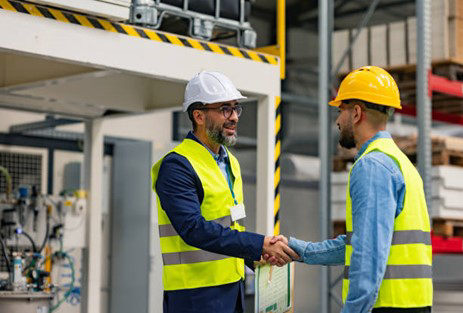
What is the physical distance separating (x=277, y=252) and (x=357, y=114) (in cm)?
87

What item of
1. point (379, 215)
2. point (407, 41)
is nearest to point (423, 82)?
point (407, 41)

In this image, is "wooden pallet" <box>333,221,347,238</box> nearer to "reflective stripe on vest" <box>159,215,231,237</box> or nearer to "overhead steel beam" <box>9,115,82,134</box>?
"overhead steel beam" <box>9,115,82,134</box>

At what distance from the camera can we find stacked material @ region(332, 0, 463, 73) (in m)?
9.38

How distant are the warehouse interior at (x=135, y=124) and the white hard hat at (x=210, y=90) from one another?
3.65 feet

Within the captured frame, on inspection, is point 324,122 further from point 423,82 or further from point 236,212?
point 236,212

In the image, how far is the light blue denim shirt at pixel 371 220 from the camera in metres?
3.37

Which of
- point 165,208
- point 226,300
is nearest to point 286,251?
point 226,300

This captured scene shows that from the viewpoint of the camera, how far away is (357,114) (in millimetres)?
3744

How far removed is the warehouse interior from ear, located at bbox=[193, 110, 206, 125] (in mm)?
1036

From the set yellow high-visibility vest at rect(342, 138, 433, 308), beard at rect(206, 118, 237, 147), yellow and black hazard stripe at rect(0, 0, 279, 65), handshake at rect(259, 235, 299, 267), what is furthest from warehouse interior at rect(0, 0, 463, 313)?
yellow high-visibility vest at rect(342, 138, 433, 308)

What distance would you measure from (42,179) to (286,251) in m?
5.51

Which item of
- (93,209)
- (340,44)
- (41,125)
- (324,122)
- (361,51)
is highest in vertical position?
(340,44)

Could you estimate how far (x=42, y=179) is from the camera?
9.31 m

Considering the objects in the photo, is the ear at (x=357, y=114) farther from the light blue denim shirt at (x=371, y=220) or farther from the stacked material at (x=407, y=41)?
the stacked material at (x=407, y=41)
